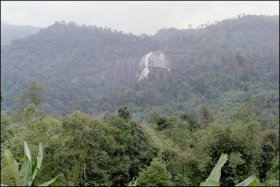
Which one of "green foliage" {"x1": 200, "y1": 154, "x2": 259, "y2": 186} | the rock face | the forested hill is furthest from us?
the rock face

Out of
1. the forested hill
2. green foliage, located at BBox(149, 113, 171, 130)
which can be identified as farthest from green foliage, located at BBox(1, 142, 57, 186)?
the forested hill

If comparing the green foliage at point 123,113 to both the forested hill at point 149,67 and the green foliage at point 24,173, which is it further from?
the green foliage at point 24,173

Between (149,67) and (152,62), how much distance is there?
2690 millimetres

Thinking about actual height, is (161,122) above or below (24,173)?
below

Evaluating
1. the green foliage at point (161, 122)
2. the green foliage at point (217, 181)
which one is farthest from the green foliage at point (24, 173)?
the green foliage at point (161, 122)

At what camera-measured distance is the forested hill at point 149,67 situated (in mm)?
57938

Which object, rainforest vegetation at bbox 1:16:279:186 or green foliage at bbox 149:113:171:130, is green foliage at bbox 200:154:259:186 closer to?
rainforest vegetation at bbox 1:16:279:186

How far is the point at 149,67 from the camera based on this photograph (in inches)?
3127

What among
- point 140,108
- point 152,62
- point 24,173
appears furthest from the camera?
point 152,62

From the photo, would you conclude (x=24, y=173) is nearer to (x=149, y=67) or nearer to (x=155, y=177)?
(x=155, y=177)

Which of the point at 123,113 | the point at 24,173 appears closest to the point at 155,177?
the point at 123,113

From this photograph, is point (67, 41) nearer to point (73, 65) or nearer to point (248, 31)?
point (73, 65)

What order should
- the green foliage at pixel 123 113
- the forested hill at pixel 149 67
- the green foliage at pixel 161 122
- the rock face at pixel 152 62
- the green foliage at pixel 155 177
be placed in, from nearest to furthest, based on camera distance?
1. the green foliage at pixel 155 177
2. the green foliage at pixel 123 113
3. the green foliage at pixel 161 122
4. the forested hill at pixel 149 67
5. the rock face at pixel 152 62

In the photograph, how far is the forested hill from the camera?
57.9 metres
